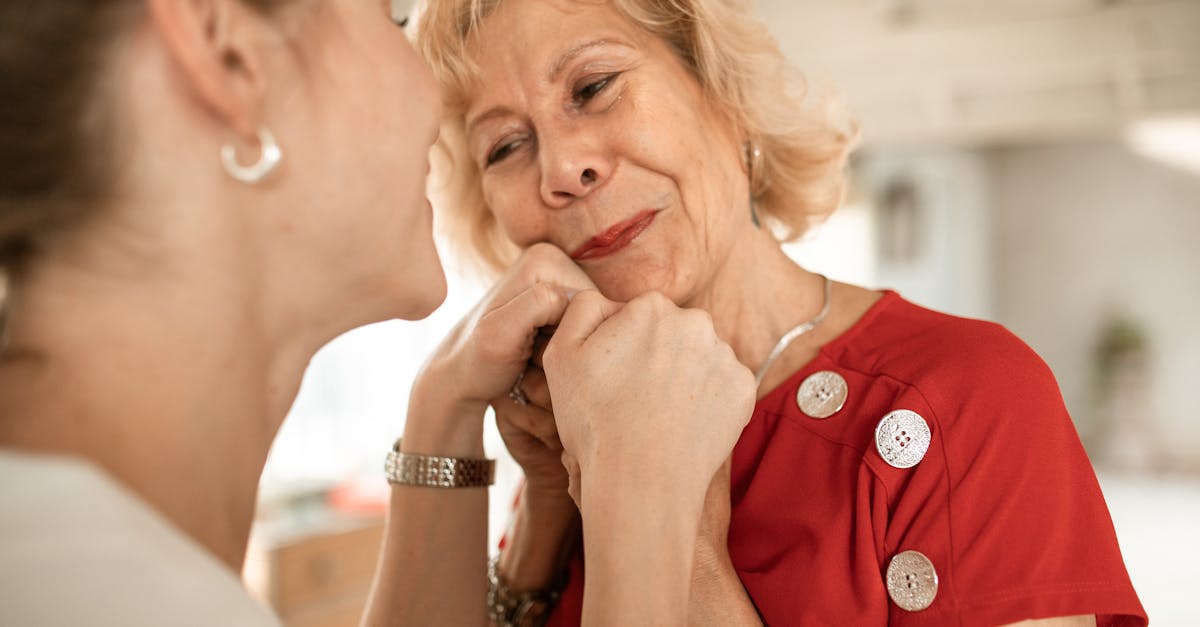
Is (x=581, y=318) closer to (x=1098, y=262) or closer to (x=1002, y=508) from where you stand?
(x=1002, y=508)

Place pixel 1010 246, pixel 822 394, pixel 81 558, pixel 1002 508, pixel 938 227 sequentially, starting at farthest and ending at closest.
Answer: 1. pixel 1010 246
2. pixel 938 227
3. pixel 822 394
4. pixel 1002 508
5. pixel 81 558

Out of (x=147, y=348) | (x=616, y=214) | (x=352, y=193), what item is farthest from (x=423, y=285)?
(x=616, y=214)

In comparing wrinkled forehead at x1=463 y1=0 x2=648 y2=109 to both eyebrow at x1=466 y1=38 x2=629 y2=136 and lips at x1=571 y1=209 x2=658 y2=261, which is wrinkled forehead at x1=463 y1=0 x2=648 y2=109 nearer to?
eyebrow at x1=466 y1=38 x2=629 y2=136

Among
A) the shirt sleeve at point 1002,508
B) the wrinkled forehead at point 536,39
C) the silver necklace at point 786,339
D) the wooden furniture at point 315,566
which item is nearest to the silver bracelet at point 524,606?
the silver necklace at point 786,339

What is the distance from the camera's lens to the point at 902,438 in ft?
3.54

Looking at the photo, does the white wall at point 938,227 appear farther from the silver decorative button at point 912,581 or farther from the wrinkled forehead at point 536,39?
the silver decorative button at point 912,581

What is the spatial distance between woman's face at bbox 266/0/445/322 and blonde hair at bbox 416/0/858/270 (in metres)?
0.46

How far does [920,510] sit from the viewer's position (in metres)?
1.04

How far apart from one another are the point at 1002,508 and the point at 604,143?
690 millimetres

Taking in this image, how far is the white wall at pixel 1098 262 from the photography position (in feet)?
32.7

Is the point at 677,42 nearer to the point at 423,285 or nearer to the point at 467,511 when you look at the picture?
the point at 423,285

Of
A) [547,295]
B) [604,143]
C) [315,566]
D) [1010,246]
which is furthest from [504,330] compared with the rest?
[1010,246]

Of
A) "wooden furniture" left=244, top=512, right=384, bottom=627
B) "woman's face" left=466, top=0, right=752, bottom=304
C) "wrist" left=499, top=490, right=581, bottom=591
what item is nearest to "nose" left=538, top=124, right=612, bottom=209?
"woman's face" left=466, top=0, right=752, bottom=304

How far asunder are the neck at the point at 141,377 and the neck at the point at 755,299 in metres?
0.81
